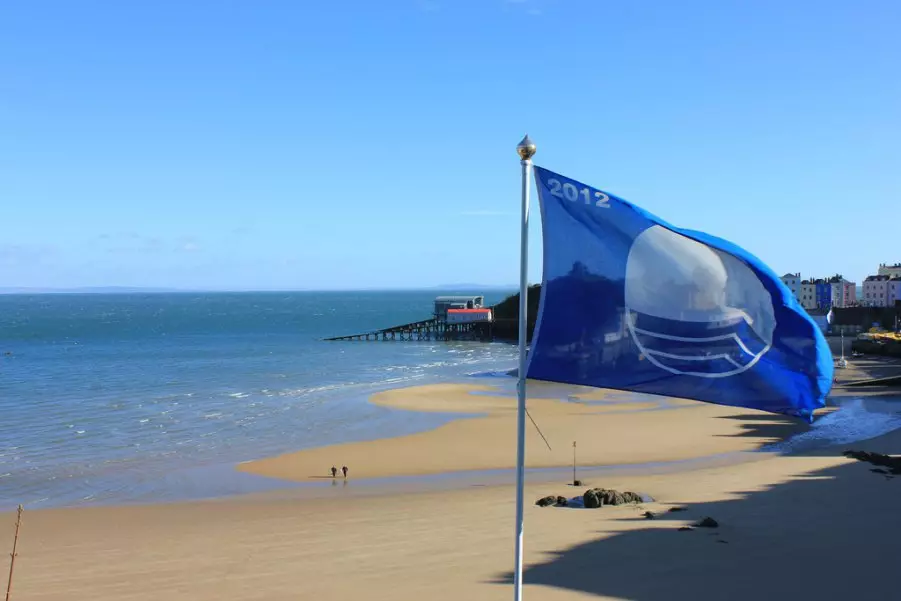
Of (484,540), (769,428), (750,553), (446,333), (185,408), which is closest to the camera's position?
(750,553)

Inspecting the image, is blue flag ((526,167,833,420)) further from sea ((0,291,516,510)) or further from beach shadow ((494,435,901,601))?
sea ((0,291,516,510))

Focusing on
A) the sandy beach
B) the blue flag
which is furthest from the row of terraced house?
the blue flag

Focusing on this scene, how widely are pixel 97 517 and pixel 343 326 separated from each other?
115 m

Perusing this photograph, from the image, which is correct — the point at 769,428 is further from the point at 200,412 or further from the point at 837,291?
the point at 837,291

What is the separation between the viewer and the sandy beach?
1399 centimetres

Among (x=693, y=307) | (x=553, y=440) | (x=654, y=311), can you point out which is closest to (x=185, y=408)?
(x=553, y=440)

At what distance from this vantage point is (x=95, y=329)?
129m

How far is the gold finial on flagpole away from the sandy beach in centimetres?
868

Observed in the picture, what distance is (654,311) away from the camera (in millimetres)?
7836

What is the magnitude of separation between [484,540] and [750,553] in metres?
5.43

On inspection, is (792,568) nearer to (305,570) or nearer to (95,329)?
(305,570)

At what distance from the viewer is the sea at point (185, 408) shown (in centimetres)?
2647

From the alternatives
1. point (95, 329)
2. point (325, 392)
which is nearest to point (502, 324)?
point (325, 392)

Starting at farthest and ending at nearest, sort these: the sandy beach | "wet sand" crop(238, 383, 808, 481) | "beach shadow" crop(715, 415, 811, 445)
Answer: "beach shadow" crop(715, 415, 811, 445) < "wet sand" crop(238, 383, 808, 481) < the sandy beach
